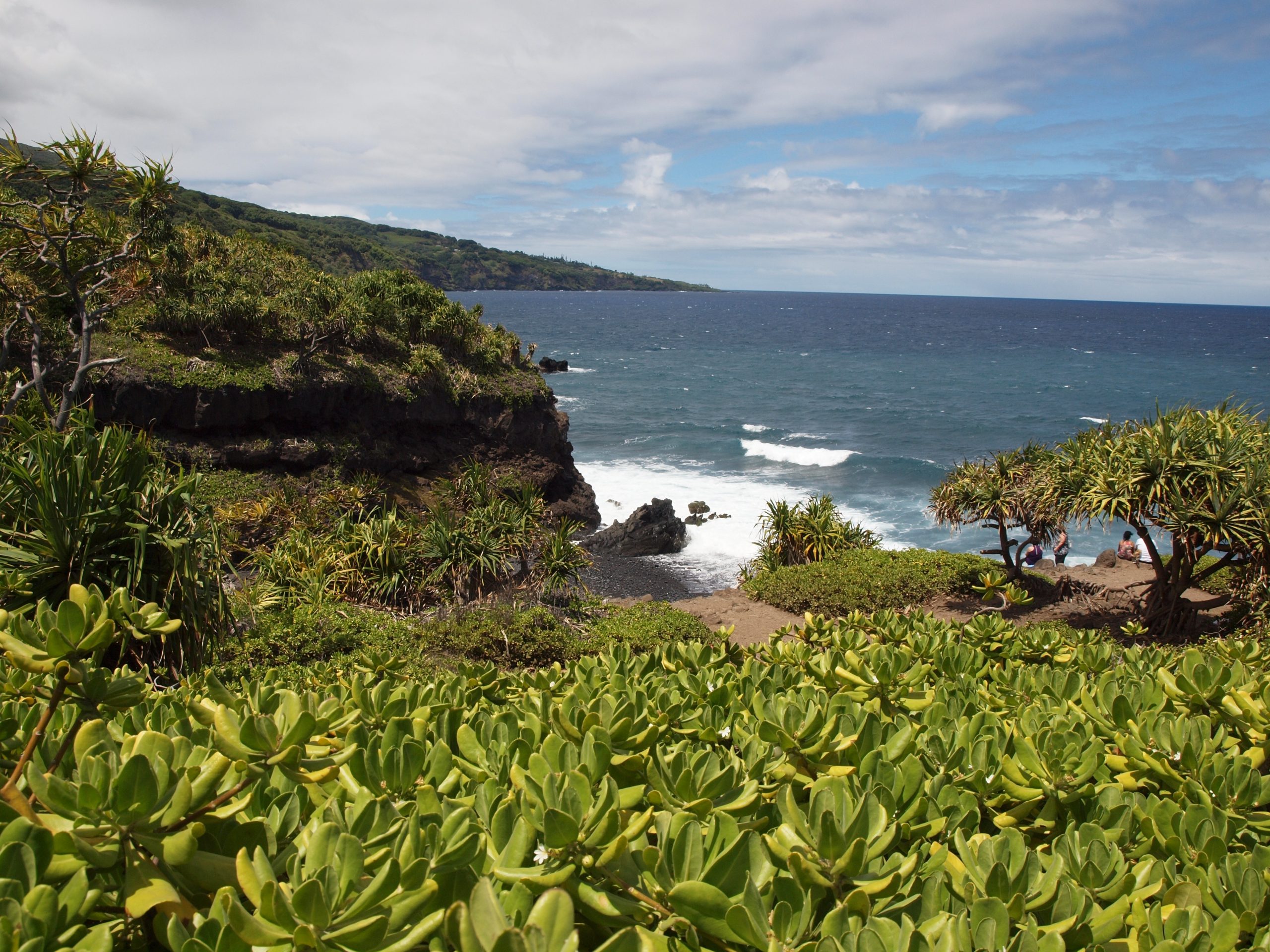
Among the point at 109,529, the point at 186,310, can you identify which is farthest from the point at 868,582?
the point at 186,310

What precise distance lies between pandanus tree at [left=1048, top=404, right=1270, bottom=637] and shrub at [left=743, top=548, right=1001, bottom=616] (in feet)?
11.9

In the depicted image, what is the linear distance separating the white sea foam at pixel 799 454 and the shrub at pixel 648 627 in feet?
88.4

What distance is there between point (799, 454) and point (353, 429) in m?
23.3

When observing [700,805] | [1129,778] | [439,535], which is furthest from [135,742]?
[439,535]

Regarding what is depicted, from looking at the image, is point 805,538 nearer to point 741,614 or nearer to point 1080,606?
point 741,614

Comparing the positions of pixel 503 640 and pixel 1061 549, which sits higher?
pixel 503 640

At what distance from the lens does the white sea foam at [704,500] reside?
80.2 feet

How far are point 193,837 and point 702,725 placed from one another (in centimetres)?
152

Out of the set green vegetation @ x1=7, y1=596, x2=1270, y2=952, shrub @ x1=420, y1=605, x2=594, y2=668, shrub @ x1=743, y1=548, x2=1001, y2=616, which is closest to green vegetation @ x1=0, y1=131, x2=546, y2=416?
shrub @ x1=420, y1=605, x2=594, y2=668

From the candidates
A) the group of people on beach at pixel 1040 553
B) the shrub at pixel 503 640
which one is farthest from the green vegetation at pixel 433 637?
the group of people on beach at pixel 1040 553

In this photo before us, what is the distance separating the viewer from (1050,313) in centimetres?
18212

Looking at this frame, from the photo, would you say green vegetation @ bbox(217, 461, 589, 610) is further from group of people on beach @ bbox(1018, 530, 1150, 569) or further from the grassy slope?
the grassy slope

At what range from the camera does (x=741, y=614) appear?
14055 millimetres

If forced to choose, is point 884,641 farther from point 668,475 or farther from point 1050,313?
point 1050,313
